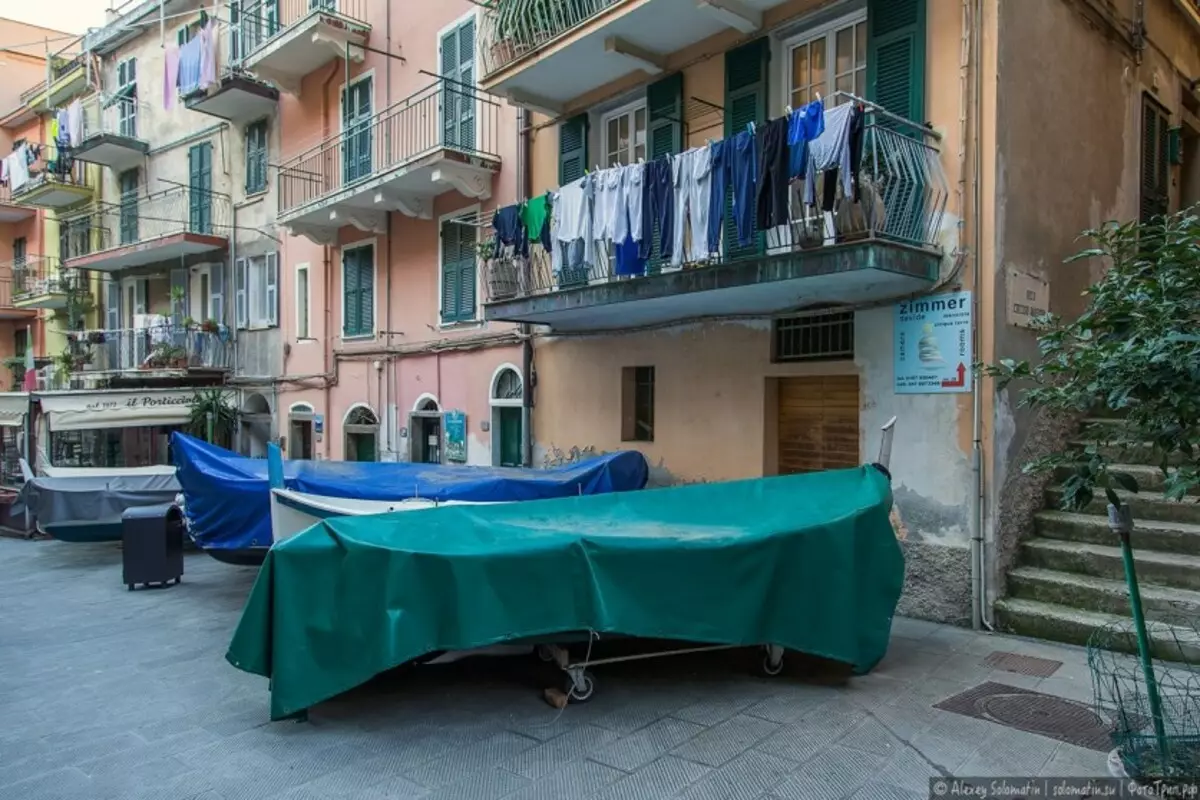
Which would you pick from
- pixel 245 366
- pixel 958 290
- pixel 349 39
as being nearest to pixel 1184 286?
pixel 958 290

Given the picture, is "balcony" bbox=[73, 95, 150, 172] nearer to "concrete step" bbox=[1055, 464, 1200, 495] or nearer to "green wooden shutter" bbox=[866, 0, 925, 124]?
"green wooden shutter" bbox=[866, 0, 925, 124]

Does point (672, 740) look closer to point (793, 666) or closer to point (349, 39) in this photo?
point (793, 666)

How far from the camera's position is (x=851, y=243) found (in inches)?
288

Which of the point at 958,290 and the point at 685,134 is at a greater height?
the point at 685,134

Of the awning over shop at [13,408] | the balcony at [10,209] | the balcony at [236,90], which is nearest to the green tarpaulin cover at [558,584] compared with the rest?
the balcony at [236,90]

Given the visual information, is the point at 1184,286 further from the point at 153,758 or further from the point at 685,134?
the point at 685,134

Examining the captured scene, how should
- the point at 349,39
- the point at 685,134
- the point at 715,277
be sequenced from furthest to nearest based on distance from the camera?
the point at 349,39, the point at 685,134, the point at 715,277

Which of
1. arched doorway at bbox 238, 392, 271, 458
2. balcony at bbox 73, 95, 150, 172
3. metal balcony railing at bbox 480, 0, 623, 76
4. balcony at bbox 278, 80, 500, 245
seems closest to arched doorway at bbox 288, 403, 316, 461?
arched doorway at bbox 238, 392, 271, 458

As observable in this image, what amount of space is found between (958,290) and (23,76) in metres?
36.4

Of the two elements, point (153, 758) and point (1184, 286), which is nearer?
point (1184, 286)

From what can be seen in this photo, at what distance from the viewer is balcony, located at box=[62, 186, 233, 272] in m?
20.1

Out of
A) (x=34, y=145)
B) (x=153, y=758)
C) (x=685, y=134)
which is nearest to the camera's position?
(x=153, y=758)

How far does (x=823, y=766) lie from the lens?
15.9 ft

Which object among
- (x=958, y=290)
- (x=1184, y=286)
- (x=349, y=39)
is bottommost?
(x=1184, y=286)
